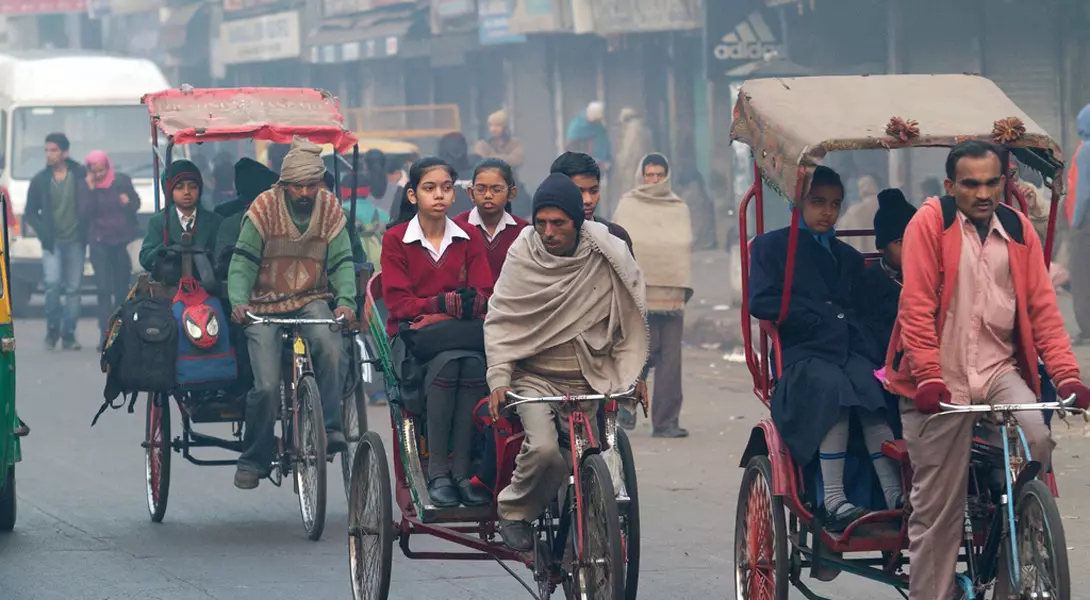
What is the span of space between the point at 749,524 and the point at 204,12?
39828 mm

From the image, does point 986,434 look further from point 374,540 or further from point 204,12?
point 204,12

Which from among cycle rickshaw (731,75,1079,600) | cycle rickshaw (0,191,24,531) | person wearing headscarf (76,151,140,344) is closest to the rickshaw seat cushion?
cycle rickshaw (731,75,1079,600)

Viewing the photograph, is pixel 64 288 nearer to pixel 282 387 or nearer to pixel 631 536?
pixel 282 387

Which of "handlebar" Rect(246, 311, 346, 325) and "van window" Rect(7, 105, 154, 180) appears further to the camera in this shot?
"van window" Rect(7, 105, 154, 180)

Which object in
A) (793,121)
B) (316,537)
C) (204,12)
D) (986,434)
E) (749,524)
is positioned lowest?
(316,537)

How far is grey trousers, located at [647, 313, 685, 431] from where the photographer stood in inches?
459

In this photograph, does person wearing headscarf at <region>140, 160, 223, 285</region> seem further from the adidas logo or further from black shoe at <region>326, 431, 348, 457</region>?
the adidas logo

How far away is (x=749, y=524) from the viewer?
616cm

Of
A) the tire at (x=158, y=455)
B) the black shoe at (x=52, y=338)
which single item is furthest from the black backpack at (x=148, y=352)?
the black shoe at (x=52, y=338)

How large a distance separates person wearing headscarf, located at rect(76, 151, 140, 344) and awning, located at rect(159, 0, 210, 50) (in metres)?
26.7

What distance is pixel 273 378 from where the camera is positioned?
8789 millimetres

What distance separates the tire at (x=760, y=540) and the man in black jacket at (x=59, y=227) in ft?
42.8

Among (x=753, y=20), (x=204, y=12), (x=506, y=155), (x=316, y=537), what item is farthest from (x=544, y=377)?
(x=204, y=12)

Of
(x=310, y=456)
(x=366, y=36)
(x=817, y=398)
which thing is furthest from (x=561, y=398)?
(x=366, y=36)
